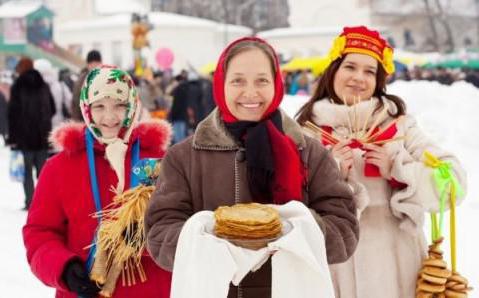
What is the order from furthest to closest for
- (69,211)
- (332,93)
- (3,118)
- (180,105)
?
(3,118)
(180,105)
(332,93)
(69,211)

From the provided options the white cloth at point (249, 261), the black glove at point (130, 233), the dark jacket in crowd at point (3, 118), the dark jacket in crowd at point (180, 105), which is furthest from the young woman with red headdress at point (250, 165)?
the dark jacket in crowd at point (3, 118)

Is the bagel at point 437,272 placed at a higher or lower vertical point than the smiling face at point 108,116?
lower

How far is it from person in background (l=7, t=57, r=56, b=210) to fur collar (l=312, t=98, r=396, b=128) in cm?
651

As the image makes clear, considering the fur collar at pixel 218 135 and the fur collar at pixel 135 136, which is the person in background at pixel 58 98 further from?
the fur collar at pixel 218 135

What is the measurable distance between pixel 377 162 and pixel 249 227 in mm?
1295

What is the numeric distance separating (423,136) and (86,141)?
1395mm

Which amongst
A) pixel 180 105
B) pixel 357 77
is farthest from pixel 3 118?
pixel 357 77

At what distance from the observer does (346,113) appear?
10.8 ft

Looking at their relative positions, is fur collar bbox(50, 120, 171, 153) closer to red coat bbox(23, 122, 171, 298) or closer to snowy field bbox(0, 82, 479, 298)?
red coat bbox(23, 122, 171, 298)

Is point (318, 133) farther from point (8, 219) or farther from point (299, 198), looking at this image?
point (8, 219)

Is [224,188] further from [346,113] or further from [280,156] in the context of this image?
[346,113]

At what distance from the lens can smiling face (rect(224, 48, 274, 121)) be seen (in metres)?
2.27

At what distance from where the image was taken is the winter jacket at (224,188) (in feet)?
7.25

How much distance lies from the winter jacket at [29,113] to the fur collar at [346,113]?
6506mm
